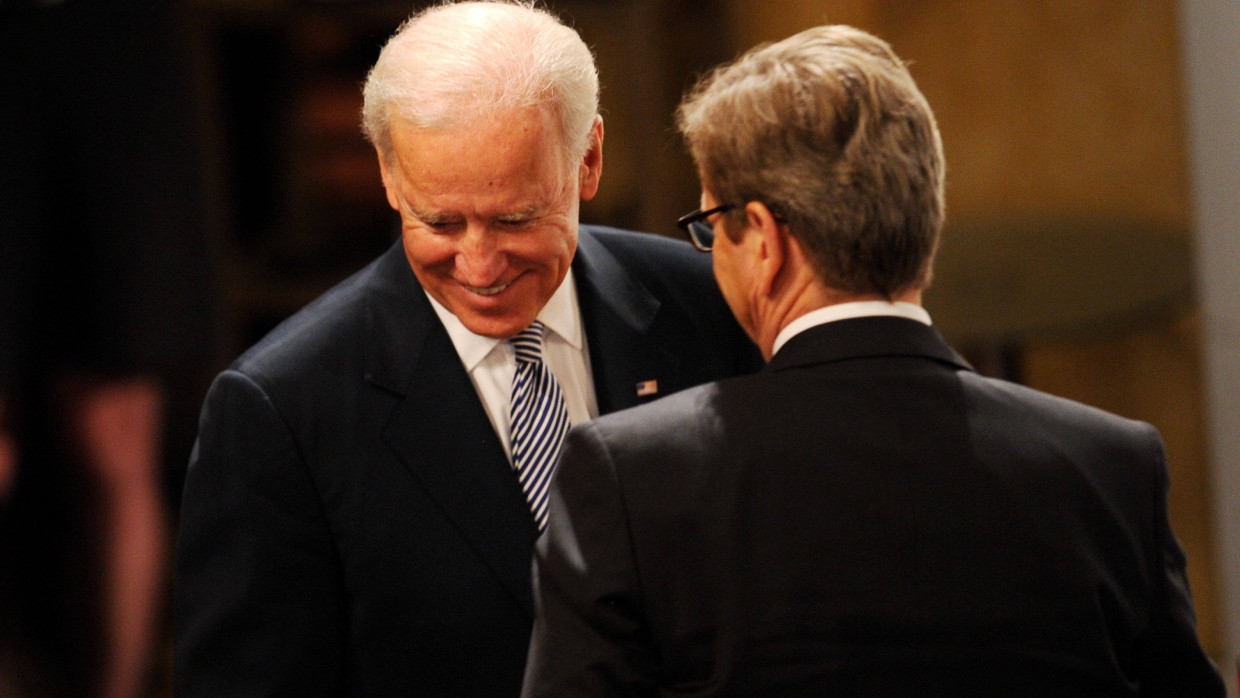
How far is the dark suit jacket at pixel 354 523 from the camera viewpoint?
5.42 ft

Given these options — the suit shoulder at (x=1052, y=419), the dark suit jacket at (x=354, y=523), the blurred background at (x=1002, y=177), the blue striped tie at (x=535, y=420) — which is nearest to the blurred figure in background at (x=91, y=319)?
the blurred background at (x=1002, y=177)

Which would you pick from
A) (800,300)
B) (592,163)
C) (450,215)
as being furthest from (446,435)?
(800,300)

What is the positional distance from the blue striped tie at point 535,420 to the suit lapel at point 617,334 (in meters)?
0.08

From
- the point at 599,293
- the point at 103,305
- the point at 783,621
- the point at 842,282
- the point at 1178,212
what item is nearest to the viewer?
the point at 783,621

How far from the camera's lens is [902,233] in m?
1.42

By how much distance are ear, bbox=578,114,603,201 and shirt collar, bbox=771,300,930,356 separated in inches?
19.5

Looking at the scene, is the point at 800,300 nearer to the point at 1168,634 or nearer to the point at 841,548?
the point at 841,548

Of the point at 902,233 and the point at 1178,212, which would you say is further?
the point at 1178,212

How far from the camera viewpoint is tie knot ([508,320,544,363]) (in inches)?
72.2

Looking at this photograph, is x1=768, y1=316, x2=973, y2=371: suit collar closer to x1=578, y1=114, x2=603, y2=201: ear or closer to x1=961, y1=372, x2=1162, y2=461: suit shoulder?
x1=961, y1=372, x2=1162, y2=461: suit shoulder

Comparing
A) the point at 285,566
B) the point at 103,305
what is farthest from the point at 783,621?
the point at 103,305

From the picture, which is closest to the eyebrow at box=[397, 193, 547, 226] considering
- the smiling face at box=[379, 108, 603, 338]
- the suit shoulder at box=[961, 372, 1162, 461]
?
the smiling face at box=[379, 108, 603, 338]

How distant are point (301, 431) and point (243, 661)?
0.93ft

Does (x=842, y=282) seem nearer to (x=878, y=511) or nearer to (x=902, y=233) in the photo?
(x=902, y=233)
